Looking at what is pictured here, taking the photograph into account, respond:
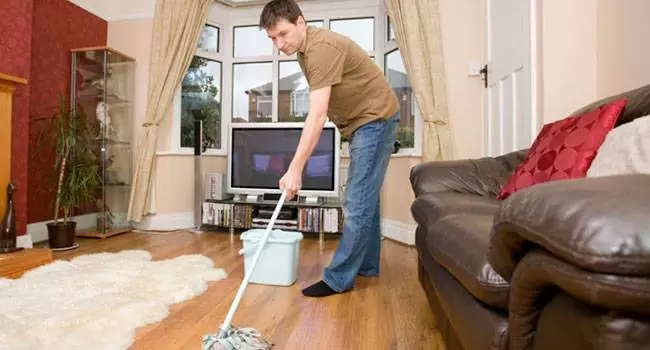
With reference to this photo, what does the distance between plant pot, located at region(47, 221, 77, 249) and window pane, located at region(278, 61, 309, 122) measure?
2.22 meters

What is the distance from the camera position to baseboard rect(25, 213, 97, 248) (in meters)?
2.84

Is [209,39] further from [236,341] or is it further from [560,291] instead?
[560,291]

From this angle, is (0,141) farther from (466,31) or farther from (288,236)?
(466,31)

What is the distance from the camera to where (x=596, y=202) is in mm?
430

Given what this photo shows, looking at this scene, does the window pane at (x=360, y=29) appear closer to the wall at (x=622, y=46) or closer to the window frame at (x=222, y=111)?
the window frame at (x=222, y=111)

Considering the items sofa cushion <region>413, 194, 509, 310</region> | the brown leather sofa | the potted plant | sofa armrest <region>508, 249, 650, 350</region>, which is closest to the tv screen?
the potted plant

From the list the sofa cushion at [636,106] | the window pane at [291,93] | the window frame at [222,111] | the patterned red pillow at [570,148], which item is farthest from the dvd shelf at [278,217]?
the sofa cushion at [636,106]

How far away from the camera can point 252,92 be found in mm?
4320

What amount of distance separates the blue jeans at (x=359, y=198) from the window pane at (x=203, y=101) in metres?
2.63

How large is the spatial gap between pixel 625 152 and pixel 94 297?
6.91ft

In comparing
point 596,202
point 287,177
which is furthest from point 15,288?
point 596,202

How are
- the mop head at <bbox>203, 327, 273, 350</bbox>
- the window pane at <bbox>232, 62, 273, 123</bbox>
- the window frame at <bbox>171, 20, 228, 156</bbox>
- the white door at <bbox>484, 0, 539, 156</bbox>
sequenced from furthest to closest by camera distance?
1. the window pane at <bbox>232, 62, 273, 123</bbox>
2. the window frame at <bbox>171, 20, 228, 156</bbox>
3. the white door at <bbox>484, 0, 539, 156</bbox>
4. the mop head at <bbox>203, 327, 273, 350</bbox>

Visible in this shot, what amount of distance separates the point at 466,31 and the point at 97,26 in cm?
350

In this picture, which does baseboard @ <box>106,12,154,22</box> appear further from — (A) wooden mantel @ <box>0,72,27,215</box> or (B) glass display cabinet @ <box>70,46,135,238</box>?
(A) wooden mantel @ <box>0,72,27,215</box>
